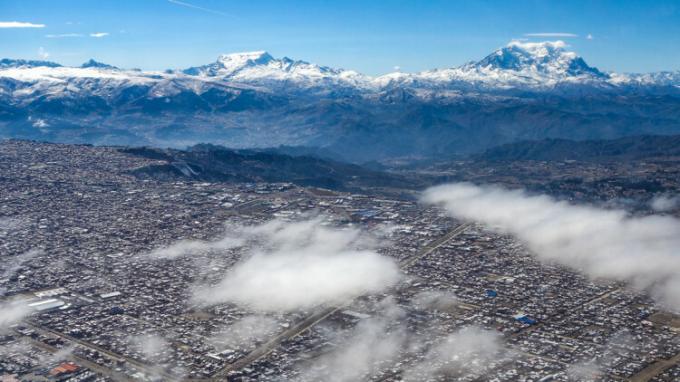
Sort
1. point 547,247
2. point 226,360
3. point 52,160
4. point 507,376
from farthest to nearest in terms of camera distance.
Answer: point 52,160, point 547,247, point 226,360, point 507,376

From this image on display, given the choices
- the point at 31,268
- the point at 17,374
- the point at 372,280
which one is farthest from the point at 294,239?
the point at 17,374

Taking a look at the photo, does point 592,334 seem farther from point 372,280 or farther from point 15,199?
point 15,199

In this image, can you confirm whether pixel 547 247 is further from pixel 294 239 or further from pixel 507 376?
pixel 507 376

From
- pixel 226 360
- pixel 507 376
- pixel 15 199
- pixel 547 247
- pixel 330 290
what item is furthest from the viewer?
pixel 15 199

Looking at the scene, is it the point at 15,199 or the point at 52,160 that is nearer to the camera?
the point at 15,199

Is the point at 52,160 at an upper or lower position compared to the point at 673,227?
upper

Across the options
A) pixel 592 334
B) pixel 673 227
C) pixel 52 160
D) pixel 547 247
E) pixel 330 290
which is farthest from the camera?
pixel 52 160

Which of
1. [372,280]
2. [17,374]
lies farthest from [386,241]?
[17,374]

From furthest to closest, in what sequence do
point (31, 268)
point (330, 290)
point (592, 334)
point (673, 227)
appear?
point (673, 227) → point (31, 268) → point (330, 290) → point (592, 334)

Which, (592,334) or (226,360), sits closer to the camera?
(226,360)
